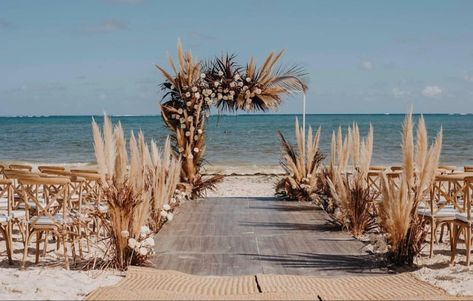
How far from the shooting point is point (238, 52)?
Result: 464 inches

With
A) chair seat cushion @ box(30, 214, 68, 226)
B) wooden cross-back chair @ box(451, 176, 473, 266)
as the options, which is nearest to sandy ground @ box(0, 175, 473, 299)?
wooden cross-back chair @ box(451, 176, 473, 266)

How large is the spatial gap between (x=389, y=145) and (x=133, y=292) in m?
33.4

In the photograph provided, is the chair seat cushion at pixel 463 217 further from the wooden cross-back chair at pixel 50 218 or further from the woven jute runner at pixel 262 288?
the wooden cross-back chair at pixel 50 218

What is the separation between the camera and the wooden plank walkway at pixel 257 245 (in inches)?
232

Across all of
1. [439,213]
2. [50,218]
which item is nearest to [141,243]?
[50,218]

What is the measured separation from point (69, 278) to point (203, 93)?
6.56 meters

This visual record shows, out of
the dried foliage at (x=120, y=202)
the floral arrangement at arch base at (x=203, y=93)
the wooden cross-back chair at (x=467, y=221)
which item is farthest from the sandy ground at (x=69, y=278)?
the floral arrangement at arch base at (x=203, y=93)

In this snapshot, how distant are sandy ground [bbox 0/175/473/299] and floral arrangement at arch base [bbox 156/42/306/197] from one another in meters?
4.67

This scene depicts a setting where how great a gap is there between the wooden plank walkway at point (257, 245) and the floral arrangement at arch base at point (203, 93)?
1.87m

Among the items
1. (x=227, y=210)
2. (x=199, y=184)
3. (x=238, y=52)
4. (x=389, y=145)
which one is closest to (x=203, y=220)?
(x=227, y=210)

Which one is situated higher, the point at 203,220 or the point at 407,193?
the point at 407,193

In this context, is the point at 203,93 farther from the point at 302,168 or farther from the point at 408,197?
the point at 408,197

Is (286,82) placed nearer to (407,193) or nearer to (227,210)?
(227,210)

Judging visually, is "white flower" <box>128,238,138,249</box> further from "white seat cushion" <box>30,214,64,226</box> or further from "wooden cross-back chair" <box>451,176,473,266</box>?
"wooden cross-back chair" <box>451,176,473,266</box>
